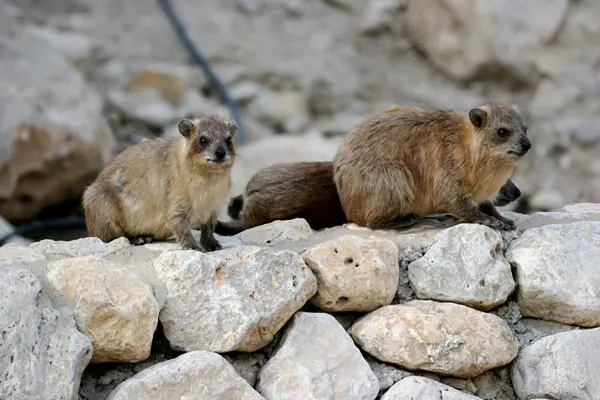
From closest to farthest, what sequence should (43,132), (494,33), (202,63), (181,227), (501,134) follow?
(181,227), (501,134), (43,132), (494,33), (202,63)

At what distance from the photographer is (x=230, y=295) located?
3625 millimetres

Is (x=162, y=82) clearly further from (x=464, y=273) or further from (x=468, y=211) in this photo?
(x=464, y=273)

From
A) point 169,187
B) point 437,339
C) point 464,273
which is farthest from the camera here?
point 169,187

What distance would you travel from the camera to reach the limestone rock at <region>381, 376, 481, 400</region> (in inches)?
141

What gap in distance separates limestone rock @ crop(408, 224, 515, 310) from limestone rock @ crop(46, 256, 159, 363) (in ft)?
3.87

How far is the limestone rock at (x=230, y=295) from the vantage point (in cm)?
356

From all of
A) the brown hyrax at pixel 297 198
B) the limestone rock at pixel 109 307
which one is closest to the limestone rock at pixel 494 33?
the brown hyrax at pixel 297 198

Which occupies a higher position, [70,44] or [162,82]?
[70,44]

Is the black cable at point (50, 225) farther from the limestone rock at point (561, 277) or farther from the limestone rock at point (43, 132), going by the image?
the limestone rock at point (561, 277)

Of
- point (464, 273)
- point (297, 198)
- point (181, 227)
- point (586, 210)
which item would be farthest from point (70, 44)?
point (464, 273)

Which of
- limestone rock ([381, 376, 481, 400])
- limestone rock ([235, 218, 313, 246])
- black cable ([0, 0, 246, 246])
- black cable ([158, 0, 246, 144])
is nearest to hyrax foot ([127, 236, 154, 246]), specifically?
limestone rock ([235, 218, 313, 246])

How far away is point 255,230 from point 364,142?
0.74m

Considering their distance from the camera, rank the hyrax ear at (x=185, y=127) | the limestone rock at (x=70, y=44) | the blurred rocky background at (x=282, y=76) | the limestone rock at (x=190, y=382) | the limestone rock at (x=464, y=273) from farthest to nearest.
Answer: the limestone rock at (x=70, y=44) → the blurred rocky background at (x=282, y=76) → the hyrax ear at (x=185, y=127) → the limestone rock at (x=464, y=273) → the limestone rock at (x=190, y=382)

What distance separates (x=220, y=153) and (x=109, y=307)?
118 cm
